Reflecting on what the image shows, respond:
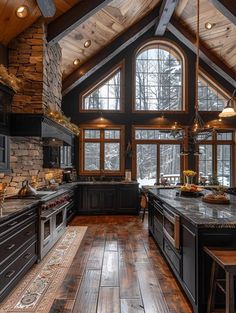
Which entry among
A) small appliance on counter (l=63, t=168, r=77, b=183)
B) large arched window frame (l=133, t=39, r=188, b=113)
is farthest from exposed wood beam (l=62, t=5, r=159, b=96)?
small appliance on counter (l=63, t=168, r=77, b=183)

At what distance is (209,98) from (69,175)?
5.38 meters

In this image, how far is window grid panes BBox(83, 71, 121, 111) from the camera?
855 cm

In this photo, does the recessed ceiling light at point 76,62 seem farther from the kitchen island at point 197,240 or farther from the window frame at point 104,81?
the kitchen island at point 197,240

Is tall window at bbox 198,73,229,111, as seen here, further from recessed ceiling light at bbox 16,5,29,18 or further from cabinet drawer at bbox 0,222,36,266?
cabinet drawer at bbox 0,222,36,266

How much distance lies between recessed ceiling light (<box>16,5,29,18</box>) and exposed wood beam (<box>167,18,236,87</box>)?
508 cm

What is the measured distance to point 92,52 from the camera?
24.6 feet

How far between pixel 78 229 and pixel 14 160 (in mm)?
2280

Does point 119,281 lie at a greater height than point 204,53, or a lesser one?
lesser

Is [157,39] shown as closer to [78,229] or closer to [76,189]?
[76,189]

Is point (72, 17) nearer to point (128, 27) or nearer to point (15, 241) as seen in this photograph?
point (128, 27)

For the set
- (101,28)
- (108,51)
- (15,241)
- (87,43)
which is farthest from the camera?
(108,51)


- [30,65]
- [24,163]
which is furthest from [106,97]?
[24,163]

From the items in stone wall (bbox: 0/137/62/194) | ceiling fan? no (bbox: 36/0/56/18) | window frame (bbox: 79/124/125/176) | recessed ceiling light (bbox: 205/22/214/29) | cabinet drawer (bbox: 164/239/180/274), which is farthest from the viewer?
window frame (bbox: 79/124/125/176)

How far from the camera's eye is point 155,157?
864 cm
